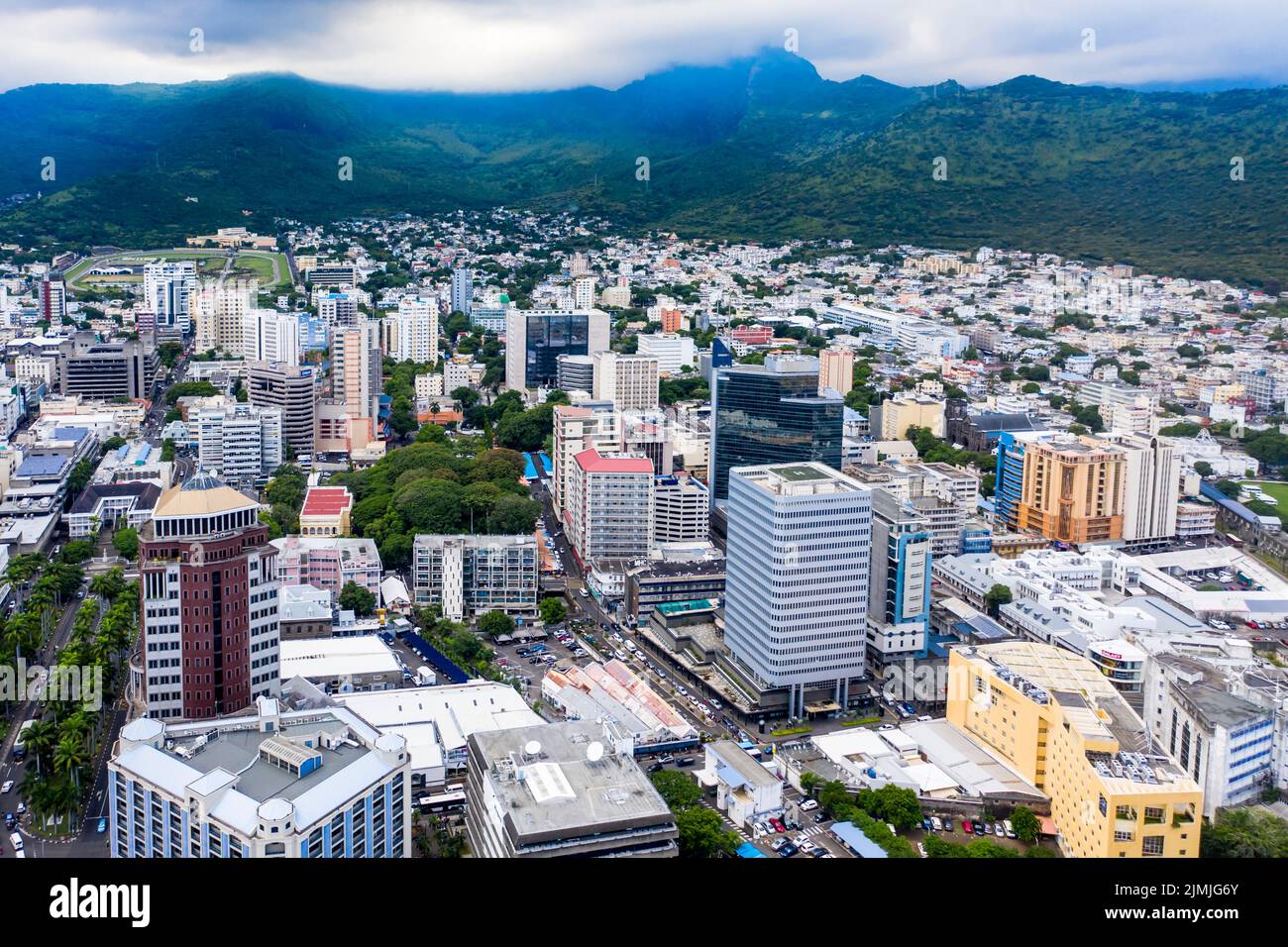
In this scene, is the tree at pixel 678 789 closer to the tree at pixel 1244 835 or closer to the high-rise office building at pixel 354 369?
the tree at pixel 1244 835

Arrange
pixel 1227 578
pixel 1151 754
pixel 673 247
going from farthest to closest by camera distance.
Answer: pixel 673 247, pixel 1227 578, pixel 1151 754

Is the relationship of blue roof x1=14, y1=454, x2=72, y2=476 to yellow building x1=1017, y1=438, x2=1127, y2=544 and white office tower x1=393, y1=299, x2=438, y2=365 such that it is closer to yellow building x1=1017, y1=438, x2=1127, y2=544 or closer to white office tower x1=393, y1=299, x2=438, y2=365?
white office tower x1=393, y1=299, x2=438, y2=365

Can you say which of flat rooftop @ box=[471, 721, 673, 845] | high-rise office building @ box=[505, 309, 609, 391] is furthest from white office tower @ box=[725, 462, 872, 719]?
high-rise office building @ box=[505, 309, 609, 391]

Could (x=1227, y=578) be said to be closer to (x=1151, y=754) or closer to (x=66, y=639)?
(x=1151, y=754)

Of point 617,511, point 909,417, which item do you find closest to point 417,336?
point 909,417

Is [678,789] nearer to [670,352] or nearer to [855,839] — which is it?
[855,839]
